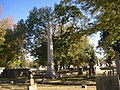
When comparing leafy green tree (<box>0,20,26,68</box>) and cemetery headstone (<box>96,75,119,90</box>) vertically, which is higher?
leafy green tree (<box>0,20,26,68</box>)

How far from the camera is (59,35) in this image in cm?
4334

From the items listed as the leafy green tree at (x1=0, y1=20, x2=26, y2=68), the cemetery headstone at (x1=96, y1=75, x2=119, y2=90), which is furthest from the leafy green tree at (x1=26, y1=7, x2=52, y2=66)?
the cemetery headstone at (x1=96, y1=75, x2=119, y2=90)

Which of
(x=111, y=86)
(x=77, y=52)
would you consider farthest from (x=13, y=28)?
(x=111, y=86)

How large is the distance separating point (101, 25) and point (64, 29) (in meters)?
30.4

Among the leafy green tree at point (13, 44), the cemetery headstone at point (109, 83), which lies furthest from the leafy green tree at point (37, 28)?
the cemetery headstone at point (109, 83)

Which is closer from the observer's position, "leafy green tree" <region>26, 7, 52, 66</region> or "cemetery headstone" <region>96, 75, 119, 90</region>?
"cemetery headstone" <region>96, 75, 119, 90</region>

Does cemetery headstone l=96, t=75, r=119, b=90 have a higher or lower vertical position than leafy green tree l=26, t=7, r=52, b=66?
lower

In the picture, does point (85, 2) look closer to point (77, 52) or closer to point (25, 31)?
point (77, 52)

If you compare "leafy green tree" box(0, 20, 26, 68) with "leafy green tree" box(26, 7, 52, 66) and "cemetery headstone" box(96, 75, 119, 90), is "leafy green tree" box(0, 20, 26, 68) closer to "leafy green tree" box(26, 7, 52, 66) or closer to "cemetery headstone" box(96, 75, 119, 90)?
"leafy green tree" box(26, 7, 52, 66)

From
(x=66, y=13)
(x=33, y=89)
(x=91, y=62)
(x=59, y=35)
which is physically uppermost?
(x=66, y=13)

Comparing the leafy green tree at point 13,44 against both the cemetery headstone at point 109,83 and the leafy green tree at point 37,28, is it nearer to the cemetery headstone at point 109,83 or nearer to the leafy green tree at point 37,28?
the leafy green tree at point 37,28

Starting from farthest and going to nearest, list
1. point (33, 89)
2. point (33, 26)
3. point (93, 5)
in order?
point (33, 26)
point (33, 89)
point (93, 5)

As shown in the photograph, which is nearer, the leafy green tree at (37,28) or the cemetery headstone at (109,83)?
the cemetery headstone at (109,83)

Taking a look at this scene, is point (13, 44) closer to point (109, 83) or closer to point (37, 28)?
point (37, 28)
